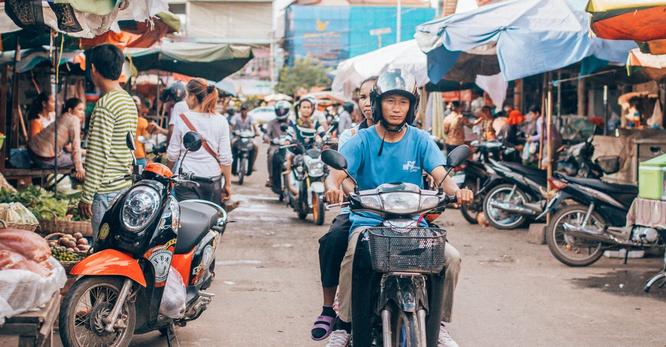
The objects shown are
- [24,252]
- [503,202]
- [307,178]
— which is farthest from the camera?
[307,178]

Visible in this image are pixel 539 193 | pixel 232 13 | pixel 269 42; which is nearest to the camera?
pixel 539 193

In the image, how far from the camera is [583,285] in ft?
29.2

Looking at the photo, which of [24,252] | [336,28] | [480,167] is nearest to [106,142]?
[24,252]

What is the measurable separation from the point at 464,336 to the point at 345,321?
2224 mm

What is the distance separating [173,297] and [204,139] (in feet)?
7.55

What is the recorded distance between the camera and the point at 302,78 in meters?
71.2

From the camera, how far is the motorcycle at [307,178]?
1301cm

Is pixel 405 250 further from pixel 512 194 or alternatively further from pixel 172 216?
pixel 512 194

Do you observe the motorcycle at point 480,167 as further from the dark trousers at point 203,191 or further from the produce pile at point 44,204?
Answer: the dark trousers at point 203,191

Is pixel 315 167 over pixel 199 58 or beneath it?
beneath

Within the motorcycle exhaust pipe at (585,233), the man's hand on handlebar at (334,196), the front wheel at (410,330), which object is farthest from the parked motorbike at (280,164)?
the front wheel at (410,330)

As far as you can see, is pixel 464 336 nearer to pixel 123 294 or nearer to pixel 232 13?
pixel 123 294

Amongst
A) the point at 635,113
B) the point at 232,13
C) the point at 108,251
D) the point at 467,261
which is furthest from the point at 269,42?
the point at 108,251

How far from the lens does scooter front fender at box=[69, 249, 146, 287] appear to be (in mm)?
5191
